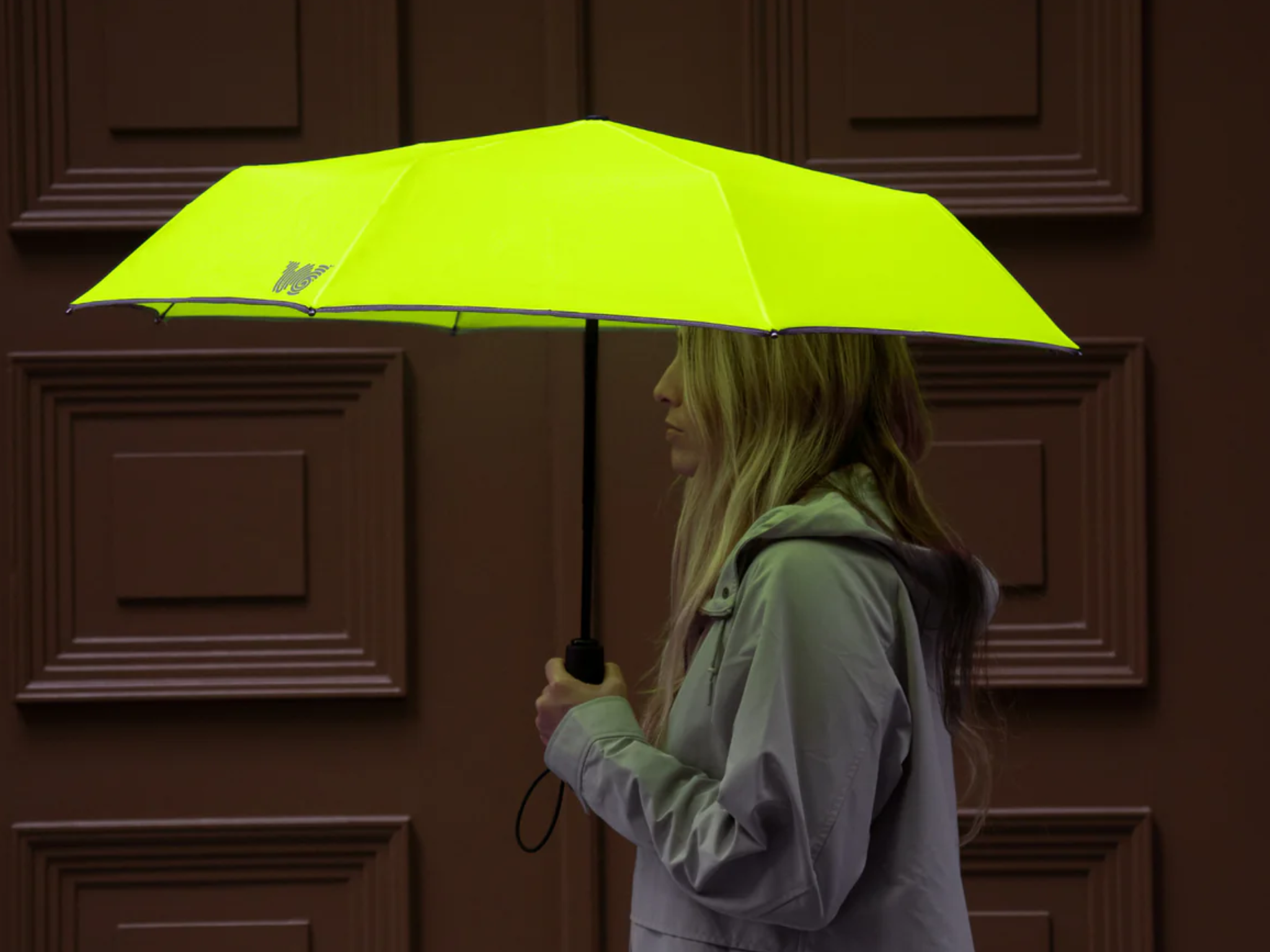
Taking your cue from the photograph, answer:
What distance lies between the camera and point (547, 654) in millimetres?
2889

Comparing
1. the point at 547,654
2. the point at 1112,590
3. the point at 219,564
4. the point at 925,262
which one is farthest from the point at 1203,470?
the point at 219,564

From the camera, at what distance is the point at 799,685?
1.49 metres

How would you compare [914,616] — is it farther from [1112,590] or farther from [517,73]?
[517,73]

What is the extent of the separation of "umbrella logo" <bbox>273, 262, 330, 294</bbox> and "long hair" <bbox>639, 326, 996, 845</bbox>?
47cm

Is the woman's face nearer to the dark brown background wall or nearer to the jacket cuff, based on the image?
the jacket cuff

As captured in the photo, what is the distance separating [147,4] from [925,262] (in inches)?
74.4

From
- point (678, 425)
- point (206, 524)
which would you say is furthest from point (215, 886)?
point (678, 425)

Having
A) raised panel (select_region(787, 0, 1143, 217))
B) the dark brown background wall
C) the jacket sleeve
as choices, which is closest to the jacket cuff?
the jacket sleeve

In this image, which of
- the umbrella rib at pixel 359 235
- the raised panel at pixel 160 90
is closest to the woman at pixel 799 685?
the umbrella rib at pixel 359 235

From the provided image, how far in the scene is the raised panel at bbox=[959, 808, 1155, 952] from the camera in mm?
2871

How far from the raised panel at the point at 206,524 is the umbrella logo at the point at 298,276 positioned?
1.40 m

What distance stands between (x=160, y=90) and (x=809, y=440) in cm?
177

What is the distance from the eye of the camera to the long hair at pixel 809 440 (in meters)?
1.64

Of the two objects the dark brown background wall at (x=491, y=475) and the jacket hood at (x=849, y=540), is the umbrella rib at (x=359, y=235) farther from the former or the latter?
the dark brown background wall at (x=491, y=475)
